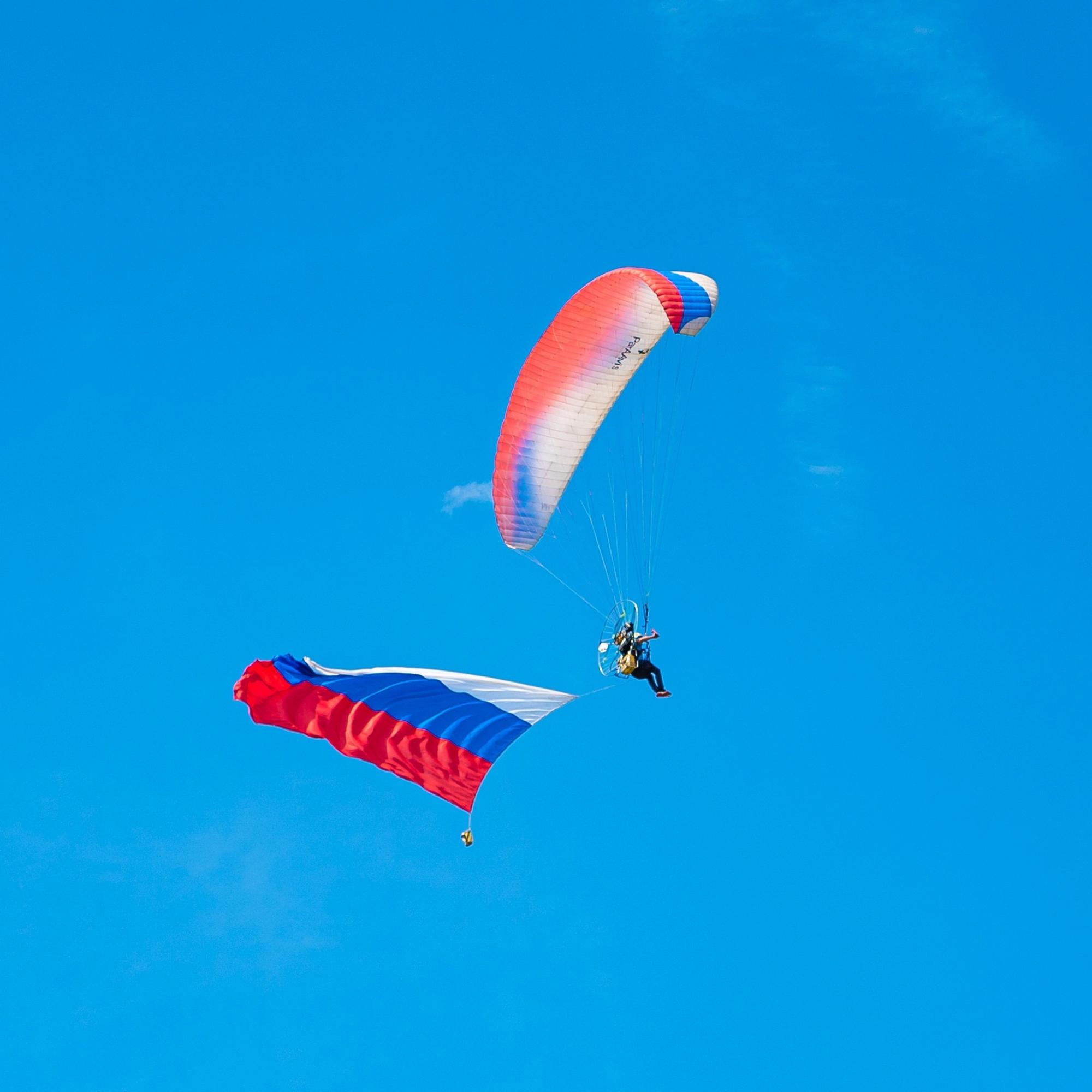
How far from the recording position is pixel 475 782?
40.7 m

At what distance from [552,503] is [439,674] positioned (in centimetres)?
396

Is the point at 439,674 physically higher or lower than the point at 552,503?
lower

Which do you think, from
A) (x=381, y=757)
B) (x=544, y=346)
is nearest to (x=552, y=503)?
(x=544, y=346)

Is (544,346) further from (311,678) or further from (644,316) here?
(311,678)

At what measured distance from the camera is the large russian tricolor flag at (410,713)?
40125 mm

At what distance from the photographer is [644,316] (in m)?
42.1

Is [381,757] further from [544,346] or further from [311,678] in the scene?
[544,346]

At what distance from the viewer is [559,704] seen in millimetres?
40719

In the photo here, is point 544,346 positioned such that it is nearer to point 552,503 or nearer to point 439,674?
point 552,503

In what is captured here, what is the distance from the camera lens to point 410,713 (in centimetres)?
4106

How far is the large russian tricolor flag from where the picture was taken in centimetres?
4012

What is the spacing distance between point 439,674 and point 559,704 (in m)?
2.14

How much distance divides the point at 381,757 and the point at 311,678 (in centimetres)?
194

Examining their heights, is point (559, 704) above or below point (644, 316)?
below
